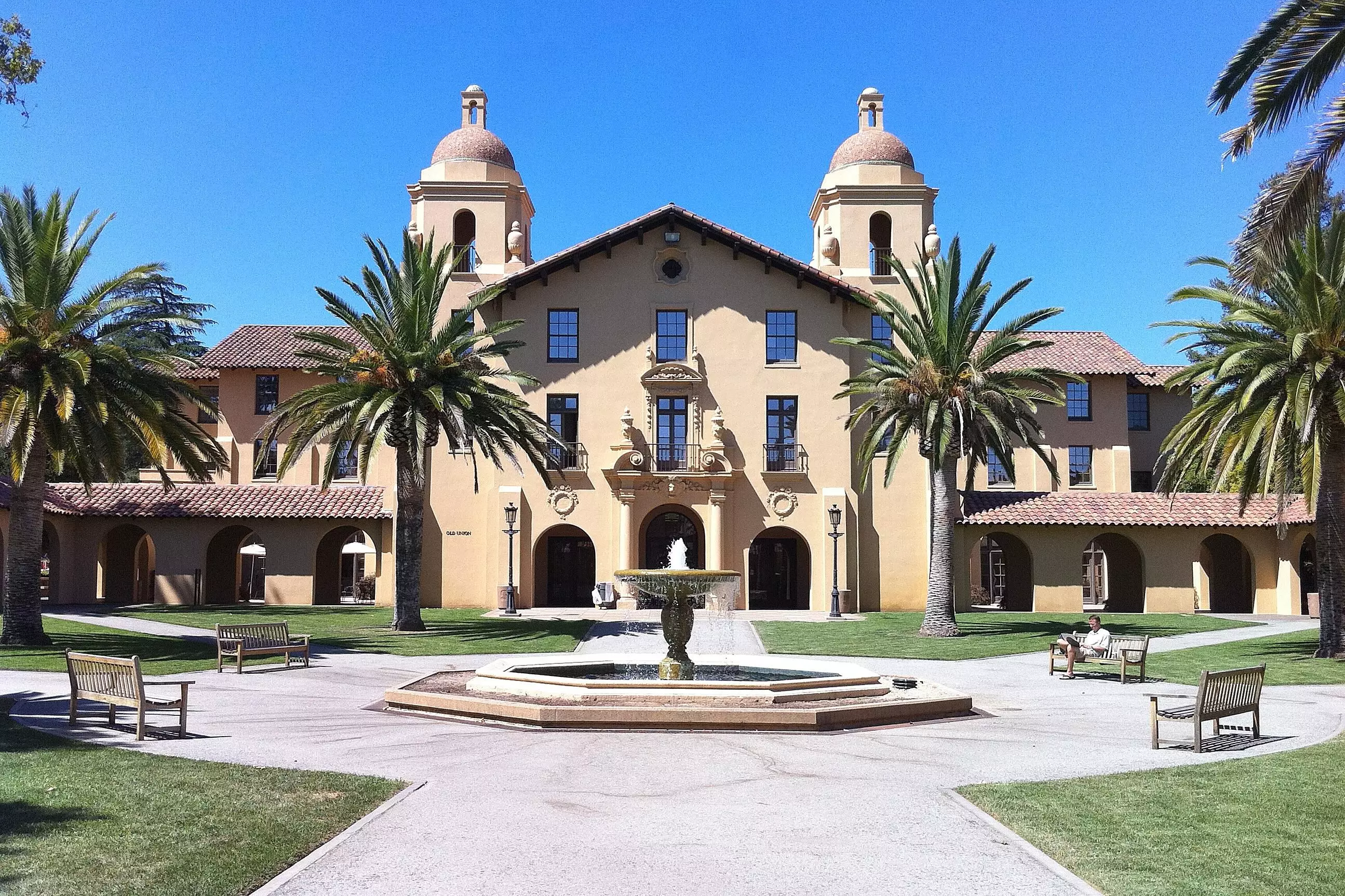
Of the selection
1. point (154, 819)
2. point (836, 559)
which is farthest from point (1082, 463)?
point (154, 819)


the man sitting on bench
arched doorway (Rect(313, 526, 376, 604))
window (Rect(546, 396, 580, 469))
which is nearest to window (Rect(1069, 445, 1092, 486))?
window (Rect(546, 396, 580, 469))

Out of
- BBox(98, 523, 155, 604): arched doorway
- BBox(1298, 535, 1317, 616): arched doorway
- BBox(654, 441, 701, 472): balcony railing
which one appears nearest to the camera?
BBox(654, 441, 701, 472): balcony railing

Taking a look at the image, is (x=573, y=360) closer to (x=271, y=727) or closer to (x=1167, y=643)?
(x=1167, y=643)

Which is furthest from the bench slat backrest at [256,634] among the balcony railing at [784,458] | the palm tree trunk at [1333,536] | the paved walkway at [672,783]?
the palm tree trunk at [1333,536]

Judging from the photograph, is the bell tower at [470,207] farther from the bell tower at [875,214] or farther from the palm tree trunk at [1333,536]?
the palm tree trunk at [1333,536]

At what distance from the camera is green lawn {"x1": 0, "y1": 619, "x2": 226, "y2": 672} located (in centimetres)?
1875

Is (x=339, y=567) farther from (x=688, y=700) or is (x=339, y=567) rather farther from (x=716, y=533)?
(x=688, y=700)

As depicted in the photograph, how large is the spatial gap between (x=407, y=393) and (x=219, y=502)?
42.8ft

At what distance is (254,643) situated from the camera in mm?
19297

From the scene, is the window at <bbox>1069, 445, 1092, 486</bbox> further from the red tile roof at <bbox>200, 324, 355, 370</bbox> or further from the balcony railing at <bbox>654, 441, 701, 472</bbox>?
the red tile roof at <bbox>200, 324, 355, 370</bbox>

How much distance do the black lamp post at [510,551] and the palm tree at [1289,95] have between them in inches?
947

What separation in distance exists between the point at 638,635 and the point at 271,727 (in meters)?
14.9

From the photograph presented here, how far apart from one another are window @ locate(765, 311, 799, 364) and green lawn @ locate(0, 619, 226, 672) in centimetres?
2003

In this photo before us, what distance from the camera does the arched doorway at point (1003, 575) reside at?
39844mm
